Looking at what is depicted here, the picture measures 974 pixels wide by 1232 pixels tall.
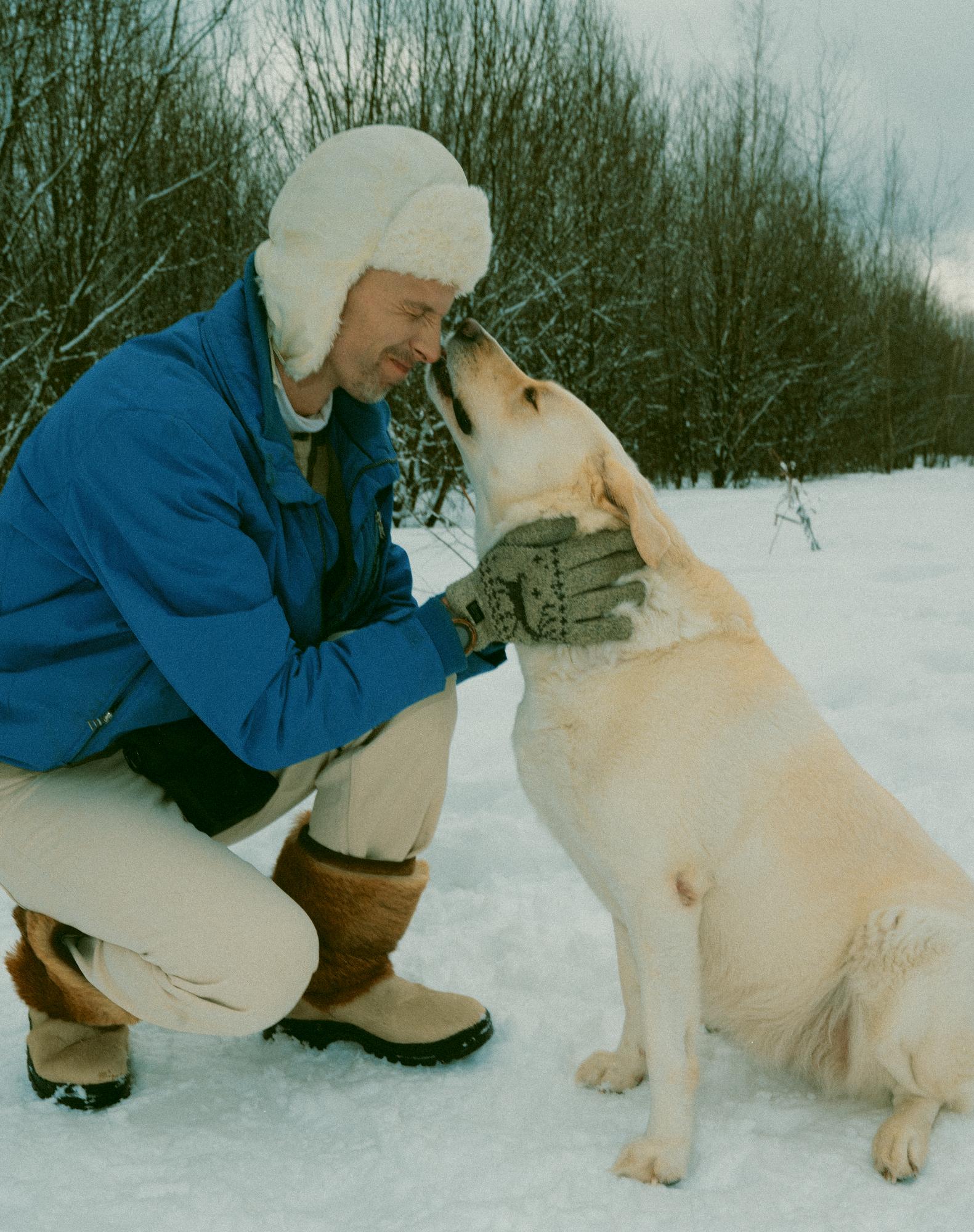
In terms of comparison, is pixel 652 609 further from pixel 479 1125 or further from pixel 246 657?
pixel 479 1125

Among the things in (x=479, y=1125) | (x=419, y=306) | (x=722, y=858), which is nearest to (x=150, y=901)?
(x=479, y=1125)

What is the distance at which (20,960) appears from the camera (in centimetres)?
188

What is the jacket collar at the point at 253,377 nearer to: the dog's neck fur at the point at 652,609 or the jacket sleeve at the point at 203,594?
the jacket sleeve at the point at 203,594

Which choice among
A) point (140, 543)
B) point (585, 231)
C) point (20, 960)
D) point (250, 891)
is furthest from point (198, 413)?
point (585, 231)

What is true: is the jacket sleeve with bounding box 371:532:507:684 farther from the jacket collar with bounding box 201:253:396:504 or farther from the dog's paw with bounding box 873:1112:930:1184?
the dog's paw with bounding box 873:1112:930:1184

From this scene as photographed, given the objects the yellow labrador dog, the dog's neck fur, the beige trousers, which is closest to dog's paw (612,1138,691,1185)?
the yellow labrador dog

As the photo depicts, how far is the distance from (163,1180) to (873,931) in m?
1.17

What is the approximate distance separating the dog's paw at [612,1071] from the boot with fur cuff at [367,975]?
0.68 ft

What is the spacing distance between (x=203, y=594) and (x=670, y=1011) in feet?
3.27

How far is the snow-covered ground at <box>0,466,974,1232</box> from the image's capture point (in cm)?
147

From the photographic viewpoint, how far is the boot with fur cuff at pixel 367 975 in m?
1.93

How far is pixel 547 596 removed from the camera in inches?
72.3

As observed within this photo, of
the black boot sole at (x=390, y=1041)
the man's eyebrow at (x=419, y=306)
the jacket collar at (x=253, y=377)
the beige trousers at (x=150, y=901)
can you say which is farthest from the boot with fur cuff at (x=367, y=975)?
the man's eyebrow at (x=419, y=306)

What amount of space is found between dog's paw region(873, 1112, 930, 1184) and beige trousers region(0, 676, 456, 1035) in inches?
37.9
